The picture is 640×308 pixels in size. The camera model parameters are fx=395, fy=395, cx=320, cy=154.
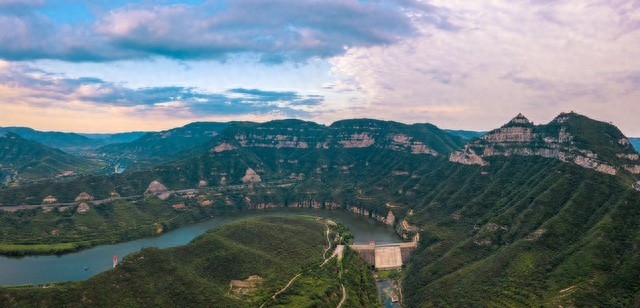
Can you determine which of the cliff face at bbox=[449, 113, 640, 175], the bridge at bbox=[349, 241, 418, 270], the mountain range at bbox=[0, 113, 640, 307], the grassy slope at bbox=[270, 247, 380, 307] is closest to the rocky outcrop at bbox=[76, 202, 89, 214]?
the mountain range at bbox=[0, 113, 640, 307]

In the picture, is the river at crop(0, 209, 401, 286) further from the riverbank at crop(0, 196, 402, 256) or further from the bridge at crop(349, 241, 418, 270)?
the bridge at crop(349, 241, 418, 270)

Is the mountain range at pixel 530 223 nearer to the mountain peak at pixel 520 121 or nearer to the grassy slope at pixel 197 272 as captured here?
the mountain peak at pixel 520 121

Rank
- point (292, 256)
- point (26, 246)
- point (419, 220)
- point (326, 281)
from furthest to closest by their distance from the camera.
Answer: point (419, 220)
point (26, 246)
point (292, 256)
point (326, 281)

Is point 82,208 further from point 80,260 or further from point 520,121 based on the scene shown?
point 520,121

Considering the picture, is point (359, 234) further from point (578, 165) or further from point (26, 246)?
point (26, 246)

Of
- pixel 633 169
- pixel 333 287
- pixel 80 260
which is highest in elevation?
pixel 633 169

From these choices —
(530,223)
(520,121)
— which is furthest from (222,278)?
(520,121)

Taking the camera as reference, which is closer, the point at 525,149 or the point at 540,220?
the point at 540,220

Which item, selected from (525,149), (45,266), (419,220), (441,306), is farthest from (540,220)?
(45,266)
